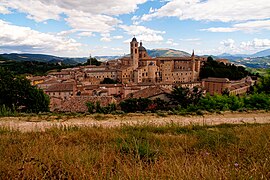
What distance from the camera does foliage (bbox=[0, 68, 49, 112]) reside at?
63.3ft

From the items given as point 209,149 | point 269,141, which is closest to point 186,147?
point 209,149

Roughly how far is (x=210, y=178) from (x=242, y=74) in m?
84.4

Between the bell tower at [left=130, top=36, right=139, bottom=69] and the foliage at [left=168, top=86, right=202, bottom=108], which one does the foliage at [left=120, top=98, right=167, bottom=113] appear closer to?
the foliage at [left=168, top=86, right=202, bottom=108]

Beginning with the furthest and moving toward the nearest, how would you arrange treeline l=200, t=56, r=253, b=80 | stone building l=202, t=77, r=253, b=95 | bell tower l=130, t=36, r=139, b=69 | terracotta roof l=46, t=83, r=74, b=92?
bell tower l=130, t=36, r=139, b=69 → treeline l=200, t=56, r=253, b=80 → stone building l=202, t=77, r=253, b=95 → terracotta roof l=46, t=83, r=74, b=92

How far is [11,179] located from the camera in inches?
104

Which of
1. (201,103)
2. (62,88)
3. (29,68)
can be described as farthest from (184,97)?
(29,68)

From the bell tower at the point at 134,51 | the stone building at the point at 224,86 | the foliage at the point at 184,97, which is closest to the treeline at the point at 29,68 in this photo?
the bell tower at the point at 134,51

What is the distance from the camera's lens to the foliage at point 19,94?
63.3ft

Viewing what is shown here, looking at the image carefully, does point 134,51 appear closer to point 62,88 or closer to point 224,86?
point 224,86

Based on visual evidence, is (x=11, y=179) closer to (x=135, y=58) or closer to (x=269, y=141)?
(x=269, y=141)

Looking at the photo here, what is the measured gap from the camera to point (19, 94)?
19922 millimetres

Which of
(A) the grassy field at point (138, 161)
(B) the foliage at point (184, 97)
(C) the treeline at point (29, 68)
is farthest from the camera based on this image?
(C) the treeline at point (29, 68)

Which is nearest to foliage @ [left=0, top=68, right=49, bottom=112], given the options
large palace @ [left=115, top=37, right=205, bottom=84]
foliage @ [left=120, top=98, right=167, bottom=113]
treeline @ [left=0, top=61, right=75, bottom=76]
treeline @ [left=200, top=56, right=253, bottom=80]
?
foliage @ [left=120, top=98, right=167, bottom=113]

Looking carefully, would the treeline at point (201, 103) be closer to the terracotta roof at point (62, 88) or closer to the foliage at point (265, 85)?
the foliage at point (265, 85)
